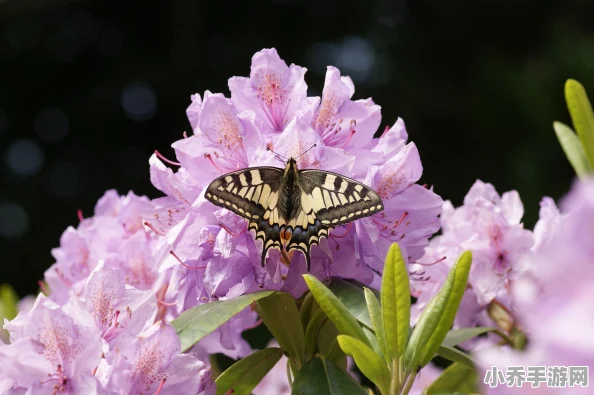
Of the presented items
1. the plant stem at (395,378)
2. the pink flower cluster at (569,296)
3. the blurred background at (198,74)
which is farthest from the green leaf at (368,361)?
the blurred background at (198,74)

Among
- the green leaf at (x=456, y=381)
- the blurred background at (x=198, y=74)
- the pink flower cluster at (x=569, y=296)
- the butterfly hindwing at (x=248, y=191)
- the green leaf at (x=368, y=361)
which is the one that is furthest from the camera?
the blurred background at (x=198, y=74)

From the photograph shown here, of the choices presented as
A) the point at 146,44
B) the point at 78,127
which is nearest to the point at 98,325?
the point at 78,127

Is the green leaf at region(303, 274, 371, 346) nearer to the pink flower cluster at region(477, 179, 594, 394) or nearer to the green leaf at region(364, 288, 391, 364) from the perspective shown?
the green leaf at region(364, 288, 391, 364)

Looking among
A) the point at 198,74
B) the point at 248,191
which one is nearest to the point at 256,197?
the point at 248,191

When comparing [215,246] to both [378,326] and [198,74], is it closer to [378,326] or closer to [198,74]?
[378,326]

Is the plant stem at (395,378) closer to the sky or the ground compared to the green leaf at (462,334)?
closer to the sky

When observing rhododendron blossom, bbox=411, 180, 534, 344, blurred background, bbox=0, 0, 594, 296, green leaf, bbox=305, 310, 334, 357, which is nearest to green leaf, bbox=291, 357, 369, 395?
green leaf, bbox=305, 310, 334, 357

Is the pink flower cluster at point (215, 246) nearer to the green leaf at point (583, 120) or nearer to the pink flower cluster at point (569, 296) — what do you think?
the green leaf at point (583, 120)
